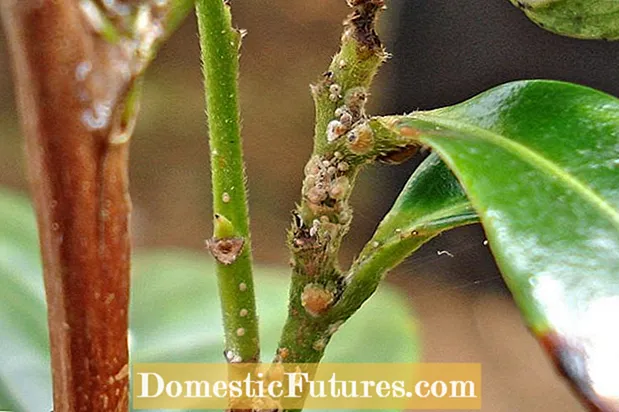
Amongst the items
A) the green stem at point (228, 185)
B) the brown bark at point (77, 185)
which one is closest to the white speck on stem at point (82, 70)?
the brown bark at point (77, 185)

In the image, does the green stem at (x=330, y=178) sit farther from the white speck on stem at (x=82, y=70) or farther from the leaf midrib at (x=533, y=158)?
the white speck on stem at (x=82, y=70)

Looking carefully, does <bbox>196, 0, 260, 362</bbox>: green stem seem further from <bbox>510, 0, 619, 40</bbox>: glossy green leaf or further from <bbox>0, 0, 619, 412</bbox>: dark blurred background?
<bbox>0, 0, 619, 412</bbox>: dark blurred background

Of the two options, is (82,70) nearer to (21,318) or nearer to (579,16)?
(579,16)

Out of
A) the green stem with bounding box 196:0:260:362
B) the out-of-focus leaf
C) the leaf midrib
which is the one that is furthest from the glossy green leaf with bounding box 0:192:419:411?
the leaf midrib

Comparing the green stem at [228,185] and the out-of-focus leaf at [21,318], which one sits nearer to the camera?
the green stem at [228,185]

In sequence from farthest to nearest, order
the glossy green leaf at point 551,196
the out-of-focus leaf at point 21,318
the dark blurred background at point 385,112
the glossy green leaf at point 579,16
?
the dark blurred background at point 385,112
the out-of-focus leaf at point 21,318
the glossy green leaf at point 579,16
the glossy green leaf at point 551,196

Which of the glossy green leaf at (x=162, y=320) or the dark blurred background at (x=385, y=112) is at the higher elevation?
the dark blurred background at (x=385, y=112)
